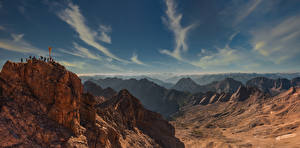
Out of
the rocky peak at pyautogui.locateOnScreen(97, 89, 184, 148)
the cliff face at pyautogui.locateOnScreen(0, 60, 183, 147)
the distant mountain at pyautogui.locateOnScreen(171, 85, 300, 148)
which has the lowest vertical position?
the distant mountain at pyautogui.locateOnScreen(171, 85, 300, 148)

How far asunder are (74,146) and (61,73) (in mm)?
13070

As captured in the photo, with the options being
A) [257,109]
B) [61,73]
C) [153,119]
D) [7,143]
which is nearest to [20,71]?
[61,73]

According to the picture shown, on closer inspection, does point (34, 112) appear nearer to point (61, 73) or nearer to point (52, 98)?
point (52, 98)

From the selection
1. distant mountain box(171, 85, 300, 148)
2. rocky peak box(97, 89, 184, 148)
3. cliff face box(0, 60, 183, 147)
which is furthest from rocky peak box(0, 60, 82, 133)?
distant mountain box(171, 85, 300, 148)

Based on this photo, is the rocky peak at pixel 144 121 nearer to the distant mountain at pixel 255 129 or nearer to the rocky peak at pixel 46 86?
the distant mountain at pixel 255 129

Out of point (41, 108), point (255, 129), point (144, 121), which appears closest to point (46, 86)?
point (41, 108)

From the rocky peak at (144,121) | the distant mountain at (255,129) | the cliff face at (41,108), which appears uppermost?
the cliff face at (41,108)

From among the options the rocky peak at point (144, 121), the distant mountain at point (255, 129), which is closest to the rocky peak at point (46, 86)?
the rocky peak at point (144, 121)

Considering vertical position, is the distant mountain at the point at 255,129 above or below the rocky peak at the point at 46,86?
below

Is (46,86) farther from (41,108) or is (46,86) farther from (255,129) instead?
(255,129)

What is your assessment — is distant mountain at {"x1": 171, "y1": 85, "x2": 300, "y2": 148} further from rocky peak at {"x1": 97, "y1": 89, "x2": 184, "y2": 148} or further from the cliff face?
the cliff face

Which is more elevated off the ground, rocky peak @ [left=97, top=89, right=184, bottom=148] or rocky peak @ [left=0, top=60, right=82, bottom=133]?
rocky peak @ [left=0, top=60, right=82, bottom=133]

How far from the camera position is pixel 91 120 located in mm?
31328

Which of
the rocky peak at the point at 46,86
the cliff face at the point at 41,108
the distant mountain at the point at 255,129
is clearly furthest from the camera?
the distant mountain at the point at 255,129
